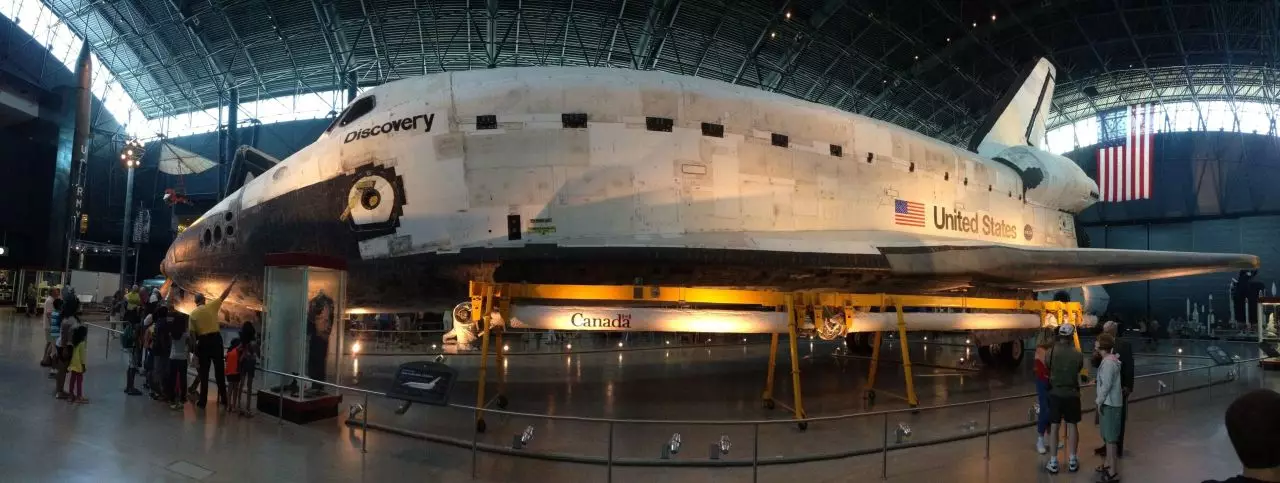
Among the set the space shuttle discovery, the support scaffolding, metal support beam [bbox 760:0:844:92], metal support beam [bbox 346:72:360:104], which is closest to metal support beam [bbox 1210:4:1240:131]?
metal support beam [bbox 760:0:844:92]

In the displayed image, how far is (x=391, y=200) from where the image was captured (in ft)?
19.3

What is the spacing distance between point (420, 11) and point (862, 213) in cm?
1931

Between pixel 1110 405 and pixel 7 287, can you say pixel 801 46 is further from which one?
pixel 7 287

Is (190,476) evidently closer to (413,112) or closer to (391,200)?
(391,200)

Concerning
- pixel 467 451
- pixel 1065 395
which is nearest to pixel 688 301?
pixel 467 451

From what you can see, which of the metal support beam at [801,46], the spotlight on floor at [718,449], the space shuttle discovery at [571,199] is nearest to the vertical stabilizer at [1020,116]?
the space shuttle discovery at [571,199]

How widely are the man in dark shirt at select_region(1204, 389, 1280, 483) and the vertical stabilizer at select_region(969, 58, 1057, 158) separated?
32.8 ft

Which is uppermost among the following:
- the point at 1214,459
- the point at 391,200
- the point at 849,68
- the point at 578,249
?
the point at 849,68

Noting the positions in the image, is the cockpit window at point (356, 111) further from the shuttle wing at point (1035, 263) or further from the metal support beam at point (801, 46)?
the metal support beam at point (801, 46)

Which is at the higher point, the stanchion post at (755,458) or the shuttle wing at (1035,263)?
the shuttle wing at (1035,263)

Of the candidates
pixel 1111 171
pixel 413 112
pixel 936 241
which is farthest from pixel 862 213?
pixel 1111 171

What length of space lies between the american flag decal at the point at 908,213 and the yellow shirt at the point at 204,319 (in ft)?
22.8

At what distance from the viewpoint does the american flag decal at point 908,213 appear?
735 cm

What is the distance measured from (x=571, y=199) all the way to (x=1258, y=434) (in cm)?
492
